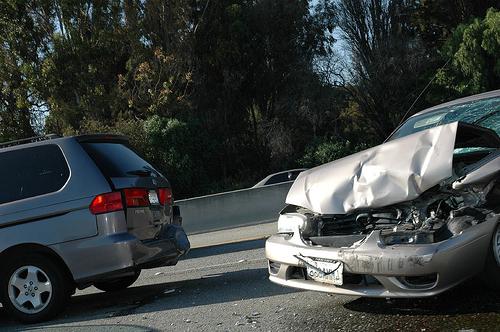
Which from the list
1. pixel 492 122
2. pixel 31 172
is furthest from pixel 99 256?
pixel 492 122

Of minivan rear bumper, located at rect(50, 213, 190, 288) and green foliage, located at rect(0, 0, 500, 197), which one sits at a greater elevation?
green foliage, located at rect(0, 0, 500, 197)

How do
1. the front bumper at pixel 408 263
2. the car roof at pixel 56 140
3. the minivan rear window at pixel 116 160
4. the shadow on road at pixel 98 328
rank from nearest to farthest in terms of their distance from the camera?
the front bumper at pixel 408 263, the shadow on road at pixel 98 328, the minivan rear window at pixel 116 160, the car roof at pixel 56 140

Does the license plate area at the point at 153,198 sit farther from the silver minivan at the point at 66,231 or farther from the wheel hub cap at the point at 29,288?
the wheel hub cap at the point at 29,288

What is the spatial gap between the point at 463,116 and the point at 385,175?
6.01 feet

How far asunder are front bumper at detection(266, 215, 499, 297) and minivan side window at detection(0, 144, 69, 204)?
9.87 feet

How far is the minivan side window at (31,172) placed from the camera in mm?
6144

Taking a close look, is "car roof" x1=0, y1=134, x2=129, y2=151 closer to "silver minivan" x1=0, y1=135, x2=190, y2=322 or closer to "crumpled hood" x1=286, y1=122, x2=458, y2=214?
"silver minivan" x1=0, y1=135, x2=190, y2=322

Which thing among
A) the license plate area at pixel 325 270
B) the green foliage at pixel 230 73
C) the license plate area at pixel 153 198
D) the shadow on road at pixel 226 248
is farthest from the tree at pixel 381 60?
the license plate area at pixel 325 270

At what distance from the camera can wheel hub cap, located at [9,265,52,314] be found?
5.93 metres

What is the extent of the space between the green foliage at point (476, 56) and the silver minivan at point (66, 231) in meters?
23.1

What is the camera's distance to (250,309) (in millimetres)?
5543

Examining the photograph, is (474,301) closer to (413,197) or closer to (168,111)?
(413,197)

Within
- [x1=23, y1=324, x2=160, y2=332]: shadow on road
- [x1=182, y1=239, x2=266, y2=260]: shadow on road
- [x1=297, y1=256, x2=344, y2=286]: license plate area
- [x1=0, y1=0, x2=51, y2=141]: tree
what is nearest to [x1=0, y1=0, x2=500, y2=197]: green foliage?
[x1=0, y1=0, x2=51, y2=141]: tree

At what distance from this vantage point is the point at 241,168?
27.5 m
